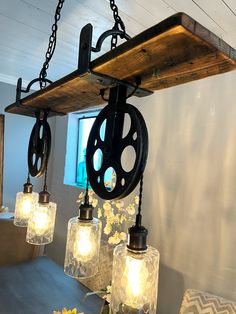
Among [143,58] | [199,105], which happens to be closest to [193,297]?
[199,105]

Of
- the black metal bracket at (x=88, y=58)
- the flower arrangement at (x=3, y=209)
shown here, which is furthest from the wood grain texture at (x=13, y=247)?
the black metal bracket at (x=88, y=58)

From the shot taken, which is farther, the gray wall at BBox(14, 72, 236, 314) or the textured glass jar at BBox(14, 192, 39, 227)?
the gray wall at BBox(14, 72, 236, 314)

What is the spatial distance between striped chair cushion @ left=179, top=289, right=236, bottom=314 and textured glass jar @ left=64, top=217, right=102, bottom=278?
0.62 metres

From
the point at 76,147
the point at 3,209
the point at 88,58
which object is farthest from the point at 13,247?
the point at 88,58

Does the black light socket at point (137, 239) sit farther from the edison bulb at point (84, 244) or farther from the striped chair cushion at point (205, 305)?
the striped chair cushion at point (205, 305)

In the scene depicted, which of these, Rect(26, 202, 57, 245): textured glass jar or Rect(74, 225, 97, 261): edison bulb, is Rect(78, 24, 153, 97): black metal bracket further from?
Rect(26, 202, 57, 245): textured glass jar

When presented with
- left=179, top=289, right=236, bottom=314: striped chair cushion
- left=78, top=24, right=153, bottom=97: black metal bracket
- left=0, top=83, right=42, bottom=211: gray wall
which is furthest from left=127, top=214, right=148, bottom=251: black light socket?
left=0, top=83, right=42, bottom=211: gray wall

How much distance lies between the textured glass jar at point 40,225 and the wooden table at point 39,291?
0.39 meters

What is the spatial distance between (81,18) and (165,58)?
3.35ft

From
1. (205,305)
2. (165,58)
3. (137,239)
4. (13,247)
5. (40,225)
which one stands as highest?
(165,58)

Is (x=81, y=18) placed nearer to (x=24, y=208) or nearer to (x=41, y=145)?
(x=41, y=145)

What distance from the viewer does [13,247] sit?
84.4 inches

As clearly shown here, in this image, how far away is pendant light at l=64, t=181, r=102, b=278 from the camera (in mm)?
908

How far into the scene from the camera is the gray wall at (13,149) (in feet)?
9.39
